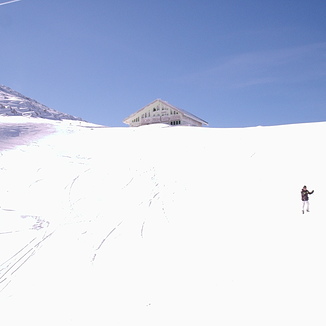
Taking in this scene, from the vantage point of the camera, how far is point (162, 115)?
36812mm

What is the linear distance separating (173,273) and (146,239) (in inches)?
64.1

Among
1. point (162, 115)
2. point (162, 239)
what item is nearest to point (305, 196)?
A: point (162, 239)

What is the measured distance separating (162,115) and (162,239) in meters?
29.9

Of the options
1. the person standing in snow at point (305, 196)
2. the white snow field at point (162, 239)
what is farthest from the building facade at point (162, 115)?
the person standing in snow at point (305, 196)

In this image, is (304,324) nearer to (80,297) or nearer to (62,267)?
(80,297)

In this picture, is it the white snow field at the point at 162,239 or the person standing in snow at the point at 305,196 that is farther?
the person standing in snow at the point at 305,196

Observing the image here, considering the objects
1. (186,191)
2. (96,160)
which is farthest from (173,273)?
(96,160)

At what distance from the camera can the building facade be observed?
118 ft

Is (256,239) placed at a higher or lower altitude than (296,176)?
lower

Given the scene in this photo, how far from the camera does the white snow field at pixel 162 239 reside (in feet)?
18.8

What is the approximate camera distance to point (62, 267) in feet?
23.0

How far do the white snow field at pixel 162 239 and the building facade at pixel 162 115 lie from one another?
2114 cm

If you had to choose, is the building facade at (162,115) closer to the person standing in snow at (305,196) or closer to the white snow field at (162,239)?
the white snow field at (162,239)

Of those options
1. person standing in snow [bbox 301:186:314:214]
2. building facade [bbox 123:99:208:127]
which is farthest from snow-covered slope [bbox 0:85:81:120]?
person standing in snow [bbox 301:186:314:214]
